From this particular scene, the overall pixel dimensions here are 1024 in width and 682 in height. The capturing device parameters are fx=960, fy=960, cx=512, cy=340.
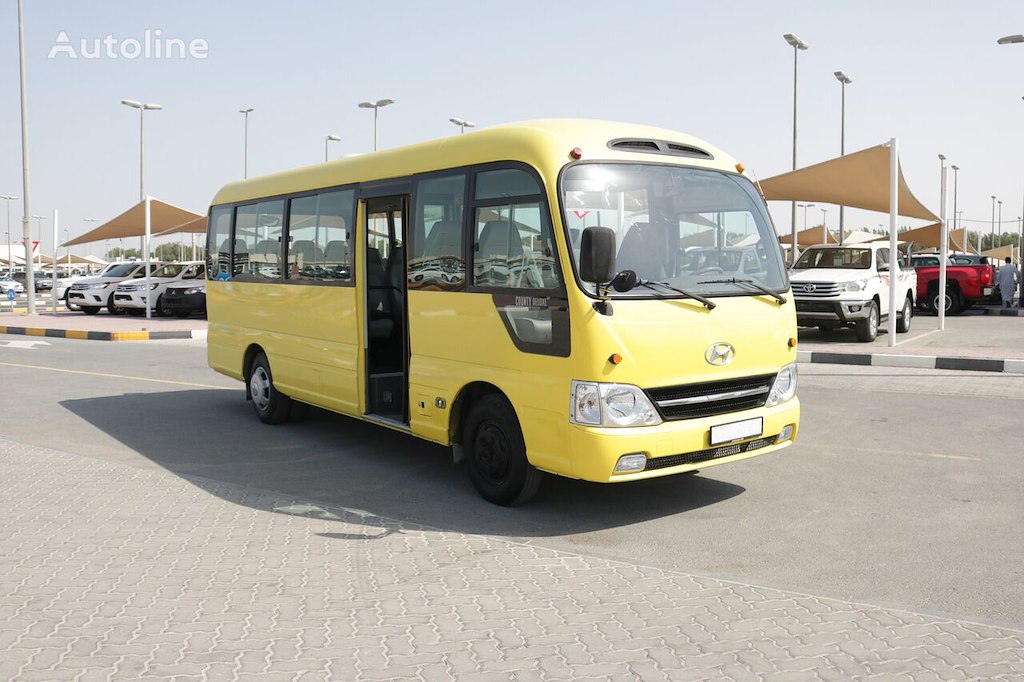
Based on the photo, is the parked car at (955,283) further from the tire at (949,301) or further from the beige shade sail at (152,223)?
the beige shade sail at (152,223)

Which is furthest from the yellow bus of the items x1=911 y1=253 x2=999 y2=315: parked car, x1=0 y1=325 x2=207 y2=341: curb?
x1=911 y1=253 x2=999 y2=315: parked car

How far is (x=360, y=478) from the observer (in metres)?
7.45

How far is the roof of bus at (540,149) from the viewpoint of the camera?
612 cm

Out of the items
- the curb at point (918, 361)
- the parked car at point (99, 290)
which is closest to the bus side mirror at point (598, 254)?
the curb at point (918, 361)

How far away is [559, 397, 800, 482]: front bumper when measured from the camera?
224 inches

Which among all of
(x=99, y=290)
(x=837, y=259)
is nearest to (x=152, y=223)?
(x=99, y=290)

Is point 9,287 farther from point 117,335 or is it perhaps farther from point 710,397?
point 710,397

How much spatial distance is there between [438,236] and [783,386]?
8.80 feet

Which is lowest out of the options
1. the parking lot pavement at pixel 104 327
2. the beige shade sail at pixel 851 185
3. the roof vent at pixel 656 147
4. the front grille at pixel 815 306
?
the parking lot pavement at pixel 104 327

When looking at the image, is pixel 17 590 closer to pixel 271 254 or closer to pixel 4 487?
pixel 4 487

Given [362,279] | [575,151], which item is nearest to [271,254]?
[362,279]

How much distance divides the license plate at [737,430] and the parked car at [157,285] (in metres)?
24.2

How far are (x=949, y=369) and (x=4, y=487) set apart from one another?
12.6m

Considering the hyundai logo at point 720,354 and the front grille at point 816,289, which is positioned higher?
the front grille at point 816,289
